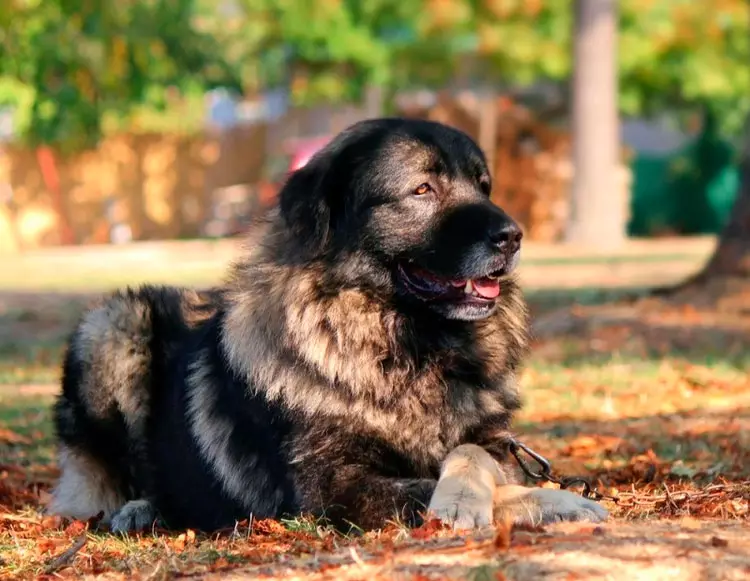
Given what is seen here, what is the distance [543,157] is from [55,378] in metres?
23.1

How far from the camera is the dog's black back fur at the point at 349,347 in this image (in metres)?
5.35

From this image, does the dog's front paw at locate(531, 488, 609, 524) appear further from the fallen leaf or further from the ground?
the fallen leaf

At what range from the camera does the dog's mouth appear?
5.60m

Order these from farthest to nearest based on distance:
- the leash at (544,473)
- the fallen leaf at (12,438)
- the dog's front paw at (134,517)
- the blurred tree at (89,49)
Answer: the blurred tree at (89,49), the fallen leaf at (12,438), the dog's front paw at (134,517), the leash at (544,473)

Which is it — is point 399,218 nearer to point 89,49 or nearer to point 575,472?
point 575,472

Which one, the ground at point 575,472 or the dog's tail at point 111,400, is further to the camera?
the dog's tail at point 111,400

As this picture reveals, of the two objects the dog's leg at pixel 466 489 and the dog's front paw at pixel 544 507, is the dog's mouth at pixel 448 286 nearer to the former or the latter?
the dog's leg at pixel 466 489

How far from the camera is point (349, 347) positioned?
5.57 meters

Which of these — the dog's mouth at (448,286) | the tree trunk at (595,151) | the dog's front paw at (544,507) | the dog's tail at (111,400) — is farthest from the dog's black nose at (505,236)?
the tree trunk at (595,151)

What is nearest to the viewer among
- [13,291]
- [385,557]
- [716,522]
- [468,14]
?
[385,557]

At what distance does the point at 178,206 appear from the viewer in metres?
38.0

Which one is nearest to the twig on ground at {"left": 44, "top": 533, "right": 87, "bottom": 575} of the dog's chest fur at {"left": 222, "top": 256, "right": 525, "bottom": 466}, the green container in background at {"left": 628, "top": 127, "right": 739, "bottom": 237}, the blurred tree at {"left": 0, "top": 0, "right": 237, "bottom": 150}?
the dog's chest fur at {"left": 222, "top": 256, "right": 525, "bottom": 466}

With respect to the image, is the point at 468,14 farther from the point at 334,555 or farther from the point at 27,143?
the point at 334,555

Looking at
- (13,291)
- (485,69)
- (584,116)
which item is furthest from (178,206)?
(13,291)
